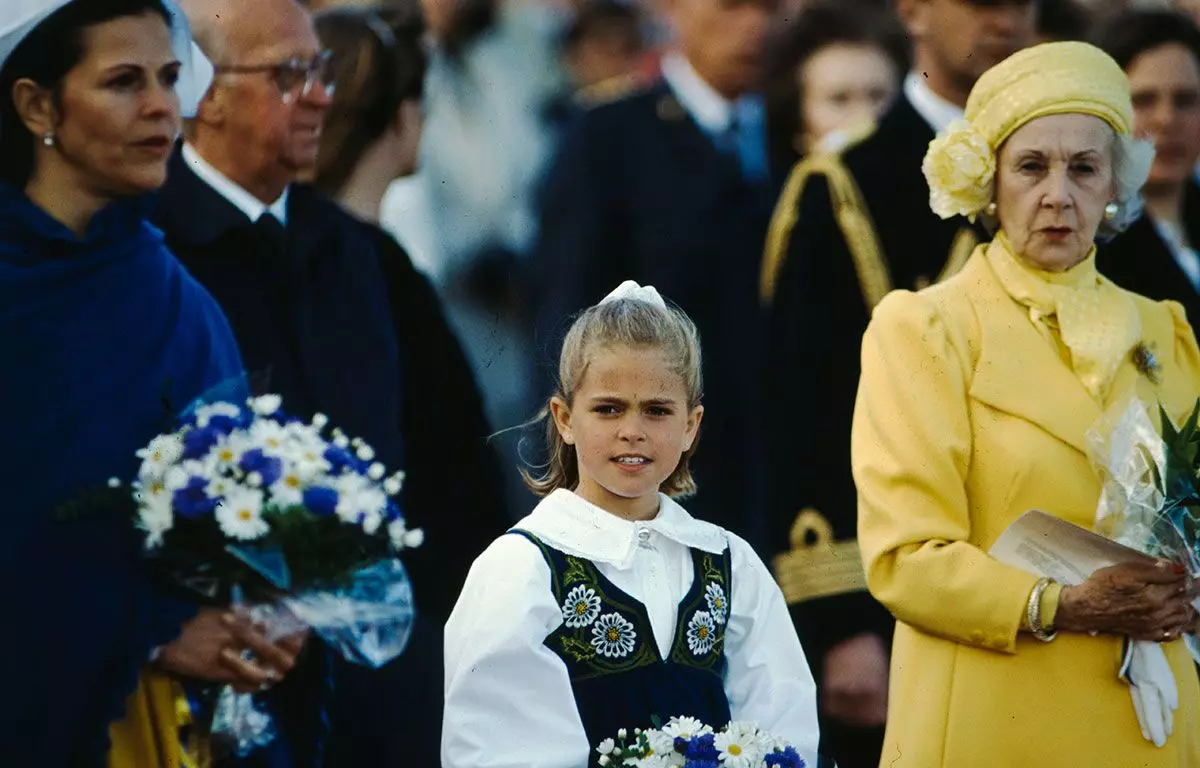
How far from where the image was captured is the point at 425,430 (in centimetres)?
645

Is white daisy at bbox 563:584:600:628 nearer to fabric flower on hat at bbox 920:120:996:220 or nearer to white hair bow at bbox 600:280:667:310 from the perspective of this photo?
white hair bow at bbox 600:280:667:310

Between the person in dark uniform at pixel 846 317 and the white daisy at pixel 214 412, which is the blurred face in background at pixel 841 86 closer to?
the person in dark uniform at pixel 846 317

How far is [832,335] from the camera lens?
6.55m

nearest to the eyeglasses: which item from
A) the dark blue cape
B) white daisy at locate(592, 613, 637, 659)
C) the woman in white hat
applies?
the woman in white hat

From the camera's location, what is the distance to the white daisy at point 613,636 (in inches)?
176

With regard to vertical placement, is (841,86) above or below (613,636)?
above

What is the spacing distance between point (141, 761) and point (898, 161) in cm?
286

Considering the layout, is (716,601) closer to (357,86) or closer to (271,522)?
(271,522)

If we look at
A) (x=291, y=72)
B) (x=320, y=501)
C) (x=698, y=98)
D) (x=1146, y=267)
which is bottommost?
(x=320, y=501)

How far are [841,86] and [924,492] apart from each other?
316 cm

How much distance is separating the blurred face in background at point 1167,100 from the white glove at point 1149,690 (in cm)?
292

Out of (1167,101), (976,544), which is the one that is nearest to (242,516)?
(976,544)

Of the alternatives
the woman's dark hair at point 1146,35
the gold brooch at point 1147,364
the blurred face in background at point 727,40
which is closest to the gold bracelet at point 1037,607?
the gold brooch at point 1147,364

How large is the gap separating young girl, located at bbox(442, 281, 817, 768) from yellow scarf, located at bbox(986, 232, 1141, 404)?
818 mm
